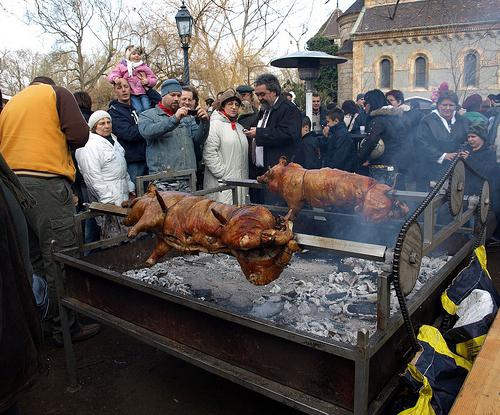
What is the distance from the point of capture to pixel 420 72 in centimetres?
2872

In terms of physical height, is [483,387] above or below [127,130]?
below

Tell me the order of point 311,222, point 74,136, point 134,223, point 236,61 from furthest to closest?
point 236,61 < point 311,222 < point 74,136 < point 134,223

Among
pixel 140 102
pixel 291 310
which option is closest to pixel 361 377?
pixel 291 310

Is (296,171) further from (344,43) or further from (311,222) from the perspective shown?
(344,43)

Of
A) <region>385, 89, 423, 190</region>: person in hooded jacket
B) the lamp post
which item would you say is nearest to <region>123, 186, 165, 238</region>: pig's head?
<region>385, 89, 423, 190</region>: person in hooded jacket

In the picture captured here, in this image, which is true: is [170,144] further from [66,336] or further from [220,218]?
[220,218]

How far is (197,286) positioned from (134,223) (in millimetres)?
759

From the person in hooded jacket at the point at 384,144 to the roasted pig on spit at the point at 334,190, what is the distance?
7.18ft

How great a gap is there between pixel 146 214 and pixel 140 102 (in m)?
3.21

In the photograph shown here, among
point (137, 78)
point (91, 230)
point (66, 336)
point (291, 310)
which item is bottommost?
point (66, 336)

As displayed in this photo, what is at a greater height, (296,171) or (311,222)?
(296,171)

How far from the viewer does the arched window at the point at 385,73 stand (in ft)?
95.5

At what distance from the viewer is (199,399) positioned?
9.61 feet

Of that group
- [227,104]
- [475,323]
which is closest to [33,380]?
[475,323]
